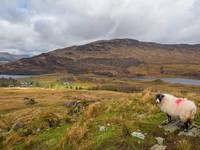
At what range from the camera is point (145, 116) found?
44.5 ft

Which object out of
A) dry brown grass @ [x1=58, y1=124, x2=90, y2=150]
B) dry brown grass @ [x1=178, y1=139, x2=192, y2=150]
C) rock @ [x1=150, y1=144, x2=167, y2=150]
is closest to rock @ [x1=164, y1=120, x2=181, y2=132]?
rock @ [x1=150, y1=144, x2=167, y2=150]

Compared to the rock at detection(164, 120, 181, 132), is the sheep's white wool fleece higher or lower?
higher

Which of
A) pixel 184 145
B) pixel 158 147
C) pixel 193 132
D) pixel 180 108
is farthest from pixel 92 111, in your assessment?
pixel 184 145

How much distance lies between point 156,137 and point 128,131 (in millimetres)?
1249

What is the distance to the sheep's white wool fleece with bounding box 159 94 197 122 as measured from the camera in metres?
10.2

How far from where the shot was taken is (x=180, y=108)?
10750mm

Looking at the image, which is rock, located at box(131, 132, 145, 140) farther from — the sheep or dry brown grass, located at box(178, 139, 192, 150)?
the sheep

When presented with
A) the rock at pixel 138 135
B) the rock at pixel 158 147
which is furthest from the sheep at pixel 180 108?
the rock at pixel 138 135

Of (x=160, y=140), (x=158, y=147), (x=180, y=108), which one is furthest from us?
(x=180, y=108)

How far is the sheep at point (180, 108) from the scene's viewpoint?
10242mm

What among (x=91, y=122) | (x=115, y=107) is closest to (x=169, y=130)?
(x=91, y=122)

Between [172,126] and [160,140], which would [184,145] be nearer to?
[160,140]

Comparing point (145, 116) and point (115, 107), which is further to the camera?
point (115, 107)

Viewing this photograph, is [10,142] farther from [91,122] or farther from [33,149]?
[91,122]
